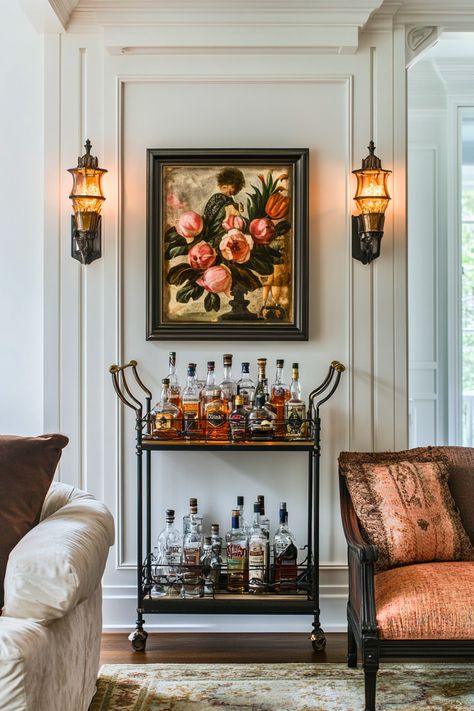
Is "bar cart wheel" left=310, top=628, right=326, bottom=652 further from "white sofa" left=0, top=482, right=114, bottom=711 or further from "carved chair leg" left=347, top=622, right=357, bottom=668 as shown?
"white sofa" left=0, top=482, right=114, bottom=711

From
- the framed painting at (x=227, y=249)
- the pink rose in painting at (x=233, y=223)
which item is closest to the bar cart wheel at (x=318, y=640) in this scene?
the framed painting at (x=227, y=249)

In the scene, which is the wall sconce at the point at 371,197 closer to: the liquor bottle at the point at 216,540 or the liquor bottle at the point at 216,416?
the liquor bottle at the point at 216,416

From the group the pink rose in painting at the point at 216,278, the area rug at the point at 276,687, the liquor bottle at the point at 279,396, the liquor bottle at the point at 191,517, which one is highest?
the pink rose in painting at the point at 216,278

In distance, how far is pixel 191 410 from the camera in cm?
290

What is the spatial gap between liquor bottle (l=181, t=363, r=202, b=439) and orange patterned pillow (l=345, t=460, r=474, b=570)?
25.6 inches

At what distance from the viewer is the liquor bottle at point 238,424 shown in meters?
2.82

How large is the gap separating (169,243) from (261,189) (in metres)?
0.46

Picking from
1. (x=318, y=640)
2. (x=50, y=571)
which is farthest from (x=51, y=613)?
(x=318, y=640)

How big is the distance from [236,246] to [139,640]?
5.48 ft

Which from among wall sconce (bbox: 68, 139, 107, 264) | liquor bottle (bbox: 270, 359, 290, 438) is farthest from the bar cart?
wall sconce (bbox: 68, 139, 107, 264)

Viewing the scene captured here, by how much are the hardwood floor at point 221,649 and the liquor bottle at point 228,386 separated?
0.96 meters

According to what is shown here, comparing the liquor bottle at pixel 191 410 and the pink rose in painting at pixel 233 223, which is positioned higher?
the pink rose in painting at pixel 233 223

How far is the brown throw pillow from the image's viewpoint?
6.72ft

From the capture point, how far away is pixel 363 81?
3.12 meters
